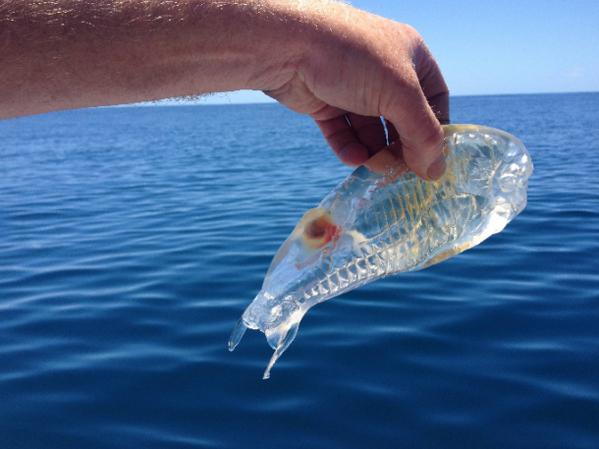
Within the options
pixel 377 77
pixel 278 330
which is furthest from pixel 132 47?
pixel 278 330

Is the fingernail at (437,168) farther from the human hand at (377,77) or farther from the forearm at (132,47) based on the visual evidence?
the forearm at (132,47)

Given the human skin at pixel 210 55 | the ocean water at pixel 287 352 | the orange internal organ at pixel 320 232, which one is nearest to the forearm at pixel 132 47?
the human skin at pixel 210 55

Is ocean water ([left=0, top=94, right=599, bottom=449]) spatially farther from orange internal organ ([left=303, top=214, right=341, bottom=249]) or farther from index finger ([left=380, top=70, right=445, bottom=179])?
index finger ([left=380, top=70, right=445, bottom=179])

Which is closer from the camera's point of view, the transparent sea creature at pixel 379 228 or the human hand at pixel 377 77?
the human hand at pixel 377 77

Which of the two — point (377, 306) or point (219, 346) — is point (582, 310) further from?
point (219, 346)

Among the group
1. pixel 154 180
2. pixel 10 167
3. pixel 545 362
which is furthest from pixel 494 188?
pixel 10 167

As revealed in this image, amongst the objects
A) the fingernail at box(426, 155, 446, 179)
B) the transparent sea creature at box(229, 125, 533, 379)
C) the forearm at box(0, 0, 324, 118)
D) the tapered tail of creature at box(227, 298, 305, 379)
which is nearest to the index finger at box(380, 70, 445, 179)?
the fingernail at box(426, 155, 446, 179)
